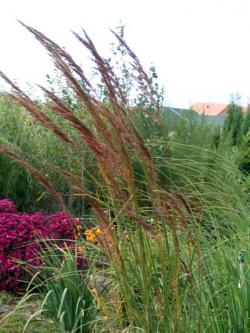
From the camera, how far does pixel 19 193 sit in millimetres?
8156

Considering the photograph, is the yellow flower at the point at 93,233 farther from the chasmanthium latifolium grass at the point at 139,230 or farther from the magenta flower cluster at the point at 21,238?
the magenta flower cluster at the point at 21,238

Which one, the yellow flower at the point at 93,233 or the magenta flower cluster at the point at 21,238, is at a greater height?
the yellow flower at the point at 93,233

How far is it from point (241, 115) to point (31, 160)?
962cm

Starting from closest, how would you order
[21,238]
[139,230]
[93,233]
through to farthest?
1. [139,230]
2. [93,233]
3. [21,238]

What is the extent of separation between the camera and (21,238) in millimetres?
5559

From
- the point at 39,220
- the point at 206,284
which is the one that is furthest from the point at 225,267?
the point at 39,220

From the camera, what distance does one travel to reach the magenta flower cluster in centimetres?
537

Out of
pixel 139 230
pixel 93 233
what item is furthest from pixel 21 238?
pixel 139 230

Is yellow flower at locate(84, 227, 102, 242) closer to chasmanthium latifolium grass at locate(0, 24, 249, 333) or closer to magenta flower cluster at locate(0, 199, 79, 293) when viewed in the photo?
chasmanthium latifolium grass at locate(0, 24, 249, 333)

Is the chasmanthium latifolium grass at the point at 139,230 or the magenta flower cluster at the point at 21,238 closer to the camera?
the chasmanthium latifolium grass at the point at 139,230

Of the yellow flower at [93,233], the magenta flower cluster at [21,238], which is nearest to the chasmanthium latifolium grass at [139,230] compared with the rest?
the yellow flower at [93,233]

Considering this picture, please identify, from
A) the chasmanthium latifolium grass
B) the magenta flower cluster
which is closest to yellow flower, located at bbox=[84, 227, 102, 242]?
the chasmanthium latifolium grass

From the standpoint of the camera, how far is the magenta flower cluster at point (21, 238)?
5367 mm

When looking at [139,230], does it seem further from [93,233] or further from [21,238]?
[21,238]
